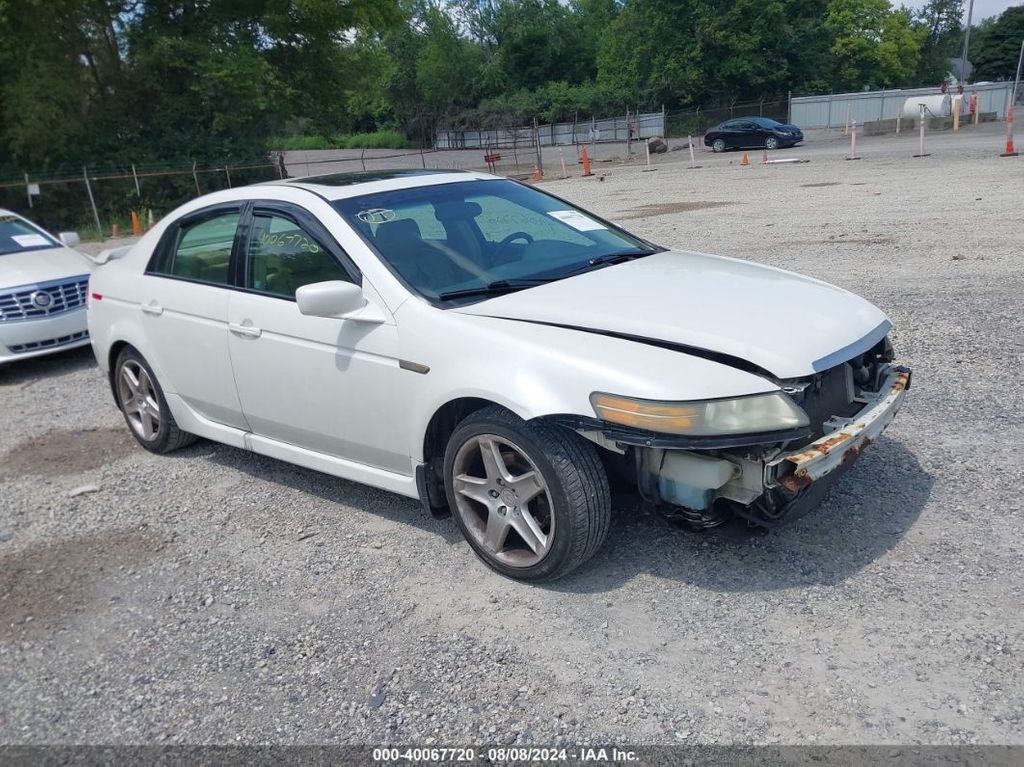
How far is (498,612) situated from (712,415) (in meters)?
1.20

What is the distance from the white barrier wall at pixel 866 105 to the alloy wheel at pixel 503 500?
160 ft

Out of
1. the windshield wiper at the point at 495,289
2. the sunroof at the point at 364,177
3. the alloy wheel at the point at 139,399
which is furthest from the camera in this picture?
the alloy wheel at the point at 139,399

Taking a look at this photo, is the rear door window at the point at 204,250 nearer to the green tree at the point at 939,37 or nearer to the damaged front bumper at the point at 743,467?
the damaged front bumper at the point at 743,467

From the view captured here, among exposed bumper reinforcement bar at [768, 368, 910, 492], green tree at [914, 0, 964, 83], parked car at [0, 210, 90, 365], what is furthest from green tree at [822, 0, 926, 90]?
exposed bumper reinforcement bar at [768, 368, 910, 492]

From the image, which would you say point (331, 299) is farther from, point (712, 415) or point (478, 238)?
point (712, 415)

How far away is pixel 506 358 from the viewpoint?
3.55 m

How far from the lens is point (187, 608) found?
3.85 m

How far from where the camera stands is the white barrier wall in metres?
44.6

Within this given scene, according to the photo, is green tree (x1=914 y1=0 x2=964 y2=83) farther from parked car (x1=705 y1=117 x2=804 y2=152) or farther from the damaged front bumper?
the damaged front bumper

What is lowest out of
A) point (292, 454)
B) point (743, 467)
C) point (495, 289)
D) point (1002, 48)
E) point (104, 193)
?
point (292, 454)

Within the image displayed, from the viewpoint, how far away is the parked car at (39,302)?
7.96 meters

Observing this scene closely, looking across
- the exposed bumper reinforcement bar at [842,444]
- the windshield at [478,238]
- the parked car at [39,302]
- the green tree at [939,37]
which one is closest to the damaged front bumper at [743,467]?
the exposed bumper reinforcement bar at [842,444]

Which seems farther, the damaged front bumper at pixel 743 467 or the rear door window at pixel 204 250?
the rear door window at pixel 204 250

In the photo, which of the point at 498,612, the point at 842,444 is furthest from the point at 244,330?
the point at 842,444
